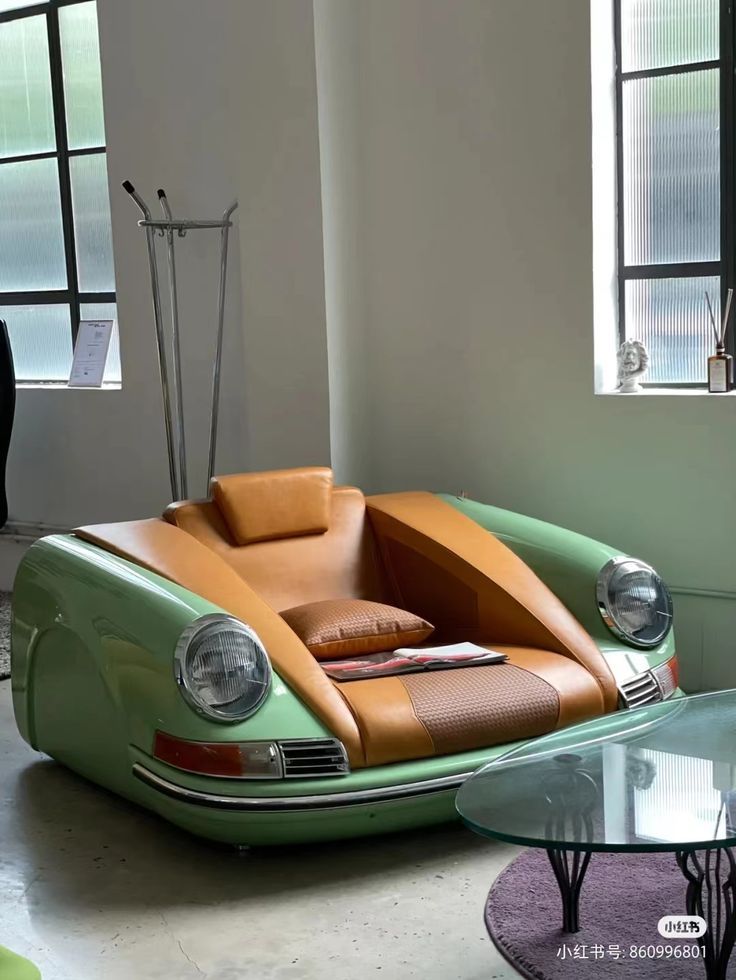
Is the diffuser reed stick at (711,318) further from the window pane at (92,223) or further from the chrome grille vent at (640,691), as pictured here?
the window pane at (92,223)

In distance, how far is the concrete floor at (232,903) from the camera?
2270mm

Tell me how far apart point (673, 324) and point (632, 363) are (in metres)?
0.20

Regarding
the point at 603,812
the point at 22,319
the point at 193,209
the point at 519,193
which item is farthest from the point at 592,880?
the point at 22,319

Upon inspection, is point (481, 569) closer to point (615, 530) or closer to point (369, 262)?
point (615, 530)

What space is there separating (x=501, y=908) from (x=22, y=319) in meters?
4.44

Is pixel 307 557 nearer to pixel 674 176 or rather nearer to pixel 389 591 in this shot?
pixel 389 591

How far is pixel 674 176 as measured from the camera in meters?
3.92

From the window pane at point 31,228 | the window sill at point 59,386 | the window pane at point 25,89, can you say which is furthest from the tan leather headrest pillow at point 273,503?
the window pane at point 25,89

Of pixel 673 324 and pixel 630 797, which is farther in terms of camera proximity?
pixel 673 324

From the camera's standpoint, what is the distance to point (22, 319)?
6.02 metres

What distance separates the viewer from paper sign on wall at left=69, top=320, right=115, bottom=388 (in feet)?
18.0

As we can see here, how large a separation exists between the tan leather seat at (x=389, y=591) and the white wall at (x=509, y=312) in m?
0.68

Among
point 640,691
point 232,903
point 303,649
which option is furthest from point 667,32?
point 232,903

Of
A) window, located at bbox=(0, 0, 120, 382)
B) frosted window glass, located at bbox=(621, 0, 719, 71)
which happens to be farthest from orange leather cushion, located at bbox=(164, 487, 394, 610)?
window, located at bbox=(0, 0, 120, 382)
